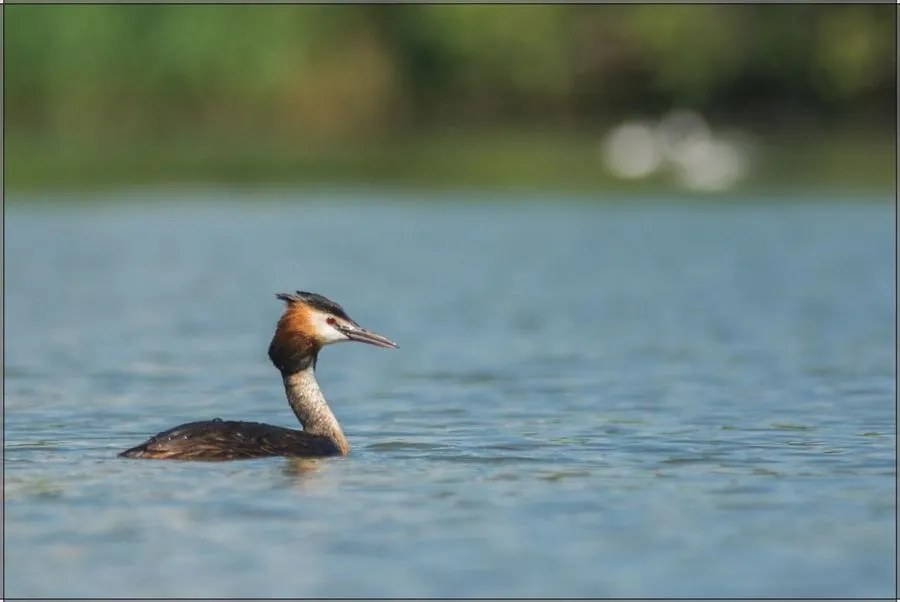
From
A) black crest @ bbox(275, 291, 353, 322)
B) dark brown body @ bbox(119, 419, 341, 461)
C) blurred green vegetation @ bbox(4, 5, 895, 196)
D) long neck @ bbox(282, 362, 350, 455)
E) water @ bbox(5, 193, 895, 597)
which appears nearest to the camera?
water @ bbox(5, 193, 895, 597)

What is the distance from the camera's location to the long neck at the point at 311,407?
1099cm

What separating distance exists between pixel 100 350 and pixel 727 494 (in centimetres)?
815

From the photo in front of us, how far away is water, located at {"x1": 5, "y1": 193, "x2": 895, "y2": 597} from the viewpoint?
324 inches

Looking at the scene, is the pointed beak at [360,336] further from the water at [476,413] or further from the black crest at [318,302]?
the water at [476,413]

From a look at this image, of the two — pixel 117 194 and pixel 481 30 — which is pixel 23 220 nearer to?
pixel 117 194

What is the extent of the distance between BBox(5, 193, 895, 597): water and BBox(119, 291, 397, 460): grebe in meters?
0.14

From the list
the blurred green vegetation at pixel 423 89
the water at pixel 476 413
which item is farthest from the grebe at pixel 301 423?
the blurred green vegetation at pixel 423 89

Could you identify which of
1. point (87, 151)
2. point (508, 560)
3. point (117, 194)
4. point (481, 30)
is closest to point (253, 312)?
point (508, 560)

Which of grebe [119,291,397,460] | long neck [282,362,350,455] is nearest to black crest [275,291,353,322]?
grebe [119,291,397,460]

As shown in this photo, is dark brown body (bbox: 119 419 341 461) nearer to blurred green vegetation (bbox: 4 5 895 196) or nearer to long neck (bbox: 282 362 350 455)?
long neck (bbox: 282 362 350 455)

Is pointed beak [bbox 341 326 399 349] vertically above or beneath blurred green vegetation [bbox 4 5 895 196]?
beneath

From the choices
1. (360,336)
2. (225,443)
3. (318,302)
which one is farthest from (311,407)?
(225,443)

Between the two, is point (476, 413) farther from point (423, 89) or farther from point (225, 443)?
point (423, 89)

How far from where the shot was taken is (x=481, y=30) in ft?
155
